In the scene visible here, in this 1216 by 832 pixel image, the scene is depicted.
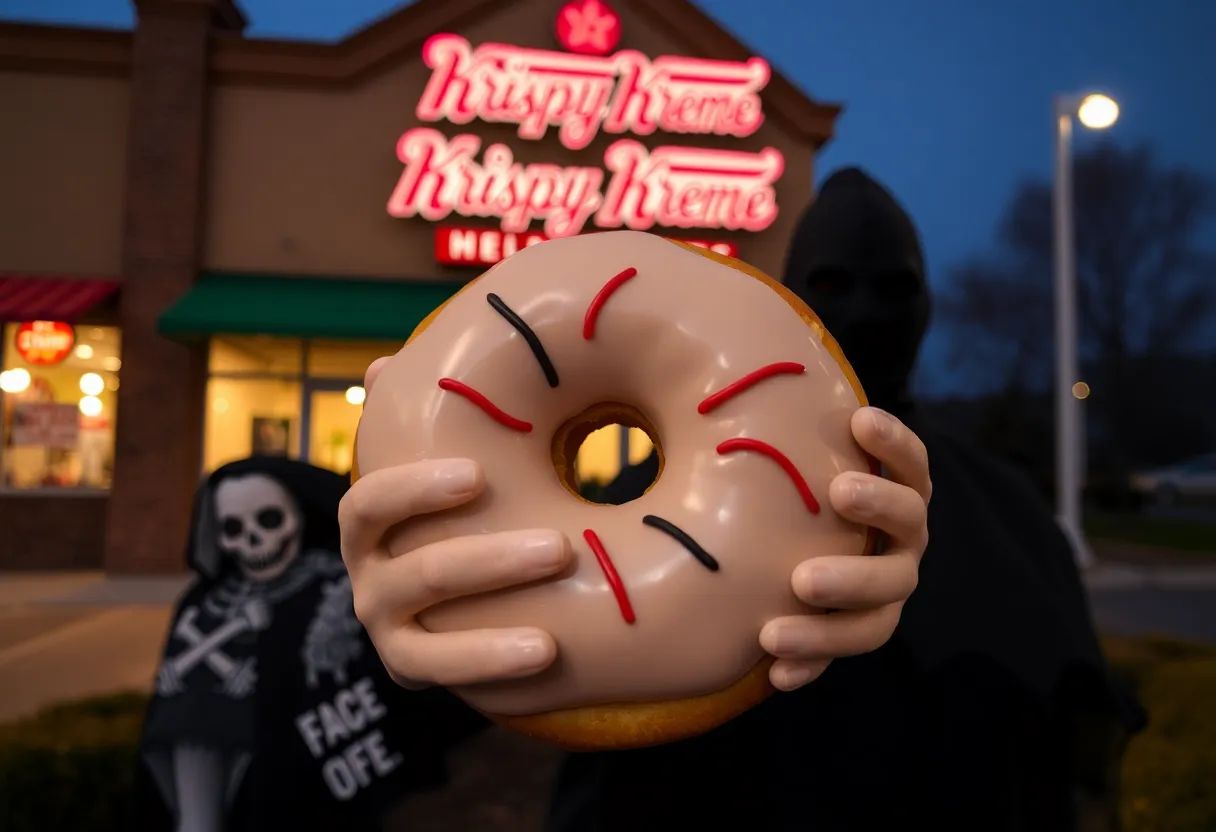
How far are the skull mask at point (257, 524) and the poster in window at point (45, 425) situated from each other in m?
7.98

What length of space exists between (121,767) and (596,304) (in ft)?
7.89

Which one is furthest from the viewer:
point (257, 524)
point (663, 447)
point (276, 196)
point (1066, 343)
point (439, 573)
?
point (1066, 343)

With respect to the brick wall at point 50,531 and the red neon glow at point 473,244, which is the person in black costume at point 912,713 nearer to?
the red neon glow at point 473,244

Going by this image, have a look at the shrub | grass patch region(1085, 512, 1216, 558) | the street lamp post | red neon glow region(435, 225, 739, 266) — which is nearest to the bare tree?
grass patch region(1085, 512, 1216, 558)

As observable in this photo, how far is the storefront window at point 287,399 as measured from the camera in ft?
28.5

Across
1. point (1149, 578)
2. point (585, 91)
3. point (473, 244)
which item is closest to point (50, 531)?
point (473, 244)

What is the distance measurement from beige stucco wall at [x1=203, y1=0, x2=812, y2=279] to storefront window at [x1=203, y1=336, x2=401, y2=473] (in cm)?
99

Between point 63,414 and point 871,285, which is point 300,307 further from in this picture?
point 871,285

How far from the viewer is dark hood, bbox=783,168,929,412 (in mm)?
1625

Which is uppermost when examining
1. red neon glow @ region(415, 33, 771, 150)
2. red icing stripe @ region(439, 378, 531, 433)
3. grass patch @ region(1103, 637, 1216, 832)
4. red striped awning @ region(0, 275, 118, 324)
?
red neon glow @ region(415, 33, 771, 150)

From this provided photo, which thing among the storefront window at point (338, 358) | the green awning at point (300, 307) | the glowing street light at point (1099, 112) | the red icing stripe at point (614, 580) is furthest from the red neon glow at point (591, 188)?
the red icing stripe at point (614, 580)

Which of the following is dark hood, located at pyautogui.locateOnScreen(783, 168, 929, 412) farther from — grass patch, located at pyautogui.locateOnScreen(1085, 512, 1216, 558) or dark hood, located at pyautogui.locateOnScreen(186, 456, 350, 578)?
grass patch, located at pyautogui.locateOnScreen(1085, 512, 1216, 558)

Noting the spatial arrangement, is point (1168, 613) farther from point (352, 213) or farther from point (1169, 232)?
point (1169, 232)

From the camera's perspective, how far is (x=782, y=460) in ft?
3.30
